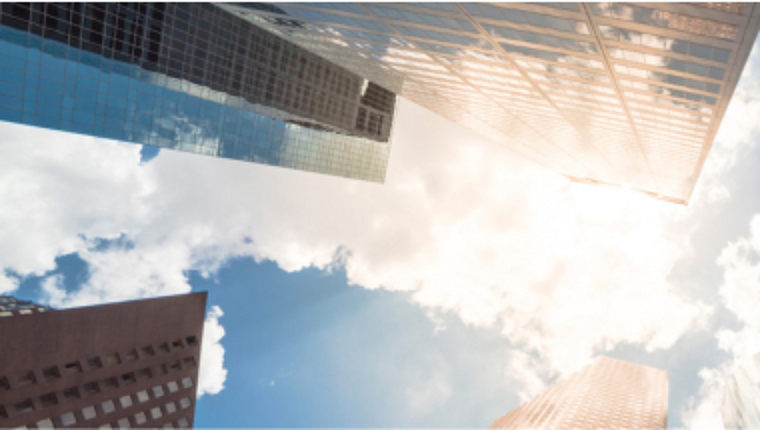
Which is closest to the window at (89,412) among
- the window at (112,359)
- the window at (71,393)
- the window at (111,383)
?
the window at (71,393)

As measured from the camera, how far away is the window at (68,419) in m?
49.2

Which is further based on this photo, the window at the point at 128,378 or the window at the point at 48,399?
the window at the point at 128,378

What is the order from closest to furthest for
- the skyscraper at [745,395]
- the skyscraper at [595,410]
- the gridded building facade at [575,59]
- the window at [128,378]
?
1. the gridded building facade at [575,59]
2. the window at [128,378]
3. the skyscraper at [745,395]
4. the skyscraper at [595,410]

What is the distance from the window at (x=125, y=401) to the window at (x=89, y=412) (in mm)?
3127

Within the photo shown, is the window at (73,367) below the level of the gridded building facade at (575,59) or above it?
below

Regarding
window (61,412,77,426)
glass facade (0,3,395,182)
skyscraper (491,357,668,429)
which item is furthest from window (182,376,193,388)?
skyscraper (491,357,668,429)

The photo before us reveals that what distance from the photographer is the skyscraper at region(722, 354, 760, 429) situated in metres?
58.1

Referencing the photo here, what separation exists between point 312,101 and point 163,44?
126ft

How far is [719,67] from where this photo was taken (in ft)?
74.8

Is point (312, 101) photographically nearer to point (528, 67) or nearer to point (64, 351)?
point (64, 351)

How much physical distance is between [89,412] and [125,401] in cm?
418

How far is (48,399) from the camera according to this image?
48.9m

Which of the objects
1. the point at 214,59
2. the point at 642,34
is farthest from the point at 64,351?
the point at 642,34

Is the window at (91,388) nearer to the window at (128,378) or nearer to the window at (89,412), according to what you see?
the window at (89,412)
